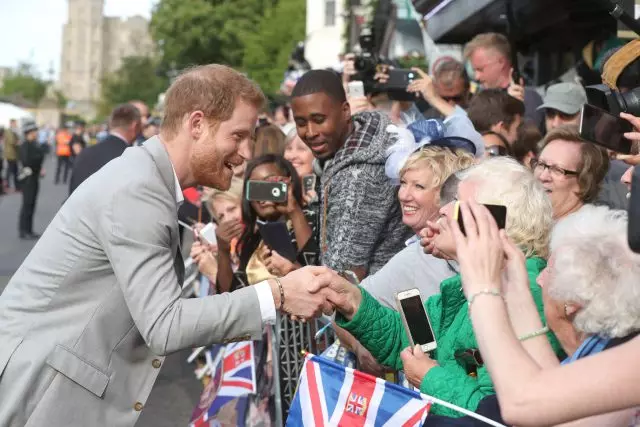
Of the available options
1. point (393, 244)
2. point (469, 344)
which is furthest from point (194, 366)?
point (469, 344)

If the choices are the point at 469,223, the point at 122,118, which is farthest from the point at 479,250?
the point at 122,118

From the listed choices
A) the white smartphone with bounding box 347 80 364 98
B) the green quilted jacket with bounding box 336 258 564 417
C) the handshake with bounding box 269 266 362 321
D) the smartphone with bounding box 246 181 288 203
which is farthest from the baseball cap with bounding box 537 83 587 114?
the handshake with bounding box 269 266 362 321

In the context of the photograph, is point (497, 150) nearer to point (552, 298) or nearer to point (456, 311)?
point (456, 311)

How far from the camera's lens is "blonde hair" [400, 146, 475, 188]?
4.66 m

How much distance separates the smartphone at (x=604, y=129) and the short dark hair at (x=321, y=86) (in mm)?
1658

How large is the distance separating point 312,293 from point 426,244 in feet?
1.62

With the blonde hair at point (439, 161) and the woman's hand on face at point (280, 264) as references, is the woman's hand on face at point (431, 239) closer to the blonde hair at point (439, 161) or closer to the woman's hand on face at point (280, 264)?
the blonde hair at point (439, 161)

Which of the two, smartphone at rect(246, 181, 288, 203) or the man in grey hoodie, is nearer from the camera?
the man in grey hoodie

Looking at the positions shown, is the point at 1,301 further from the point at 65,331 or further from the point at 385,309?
the point at 385,309

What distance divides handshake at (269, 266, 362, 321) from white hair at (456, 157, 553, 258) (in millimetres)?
618

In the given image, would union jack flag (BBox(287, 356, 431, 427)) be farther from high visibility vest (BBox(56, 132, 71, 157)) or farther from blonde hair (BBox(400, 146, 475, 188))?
high visibility vest (BBox(56, 132, 71, 157))

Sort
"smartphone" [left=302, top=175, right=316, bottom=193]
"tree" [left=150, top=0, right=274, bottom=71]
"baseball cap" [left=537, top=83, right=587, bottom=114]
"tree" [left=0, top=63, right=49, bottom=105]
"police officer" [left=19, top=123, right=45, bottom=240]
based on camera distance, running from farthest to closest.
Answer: "tree" [left=0, top=63, right=49, bottom=105], "tree" [left=150, top=0, right=274, bottom=71], "police officer" [left=19, top=123, right=45, bottom=240], "smartphone" [left=302, top=175, right=316, bottom=193], "baseball cap" [left=537, top=83, right=587, bottom=114]

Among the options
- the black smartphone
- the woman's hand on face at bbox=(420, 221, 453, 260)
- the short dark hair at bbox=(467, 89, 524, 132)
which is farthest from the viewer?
the short dark hair at bbox=(467, 89, 524, 132)

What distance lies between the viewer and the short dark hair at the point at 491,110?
6520 millimetres
